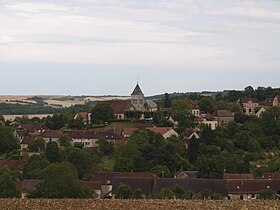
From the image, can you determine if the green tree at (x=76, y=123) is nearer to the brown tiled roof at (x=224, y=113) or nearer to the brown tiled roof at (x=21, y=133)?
the brown tiled roof at (x=21, y=133)

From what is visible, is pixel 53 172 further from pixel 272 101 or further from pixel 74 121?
pixel 272 101

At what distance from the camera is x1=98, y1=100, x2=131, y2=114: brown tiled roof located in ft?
266

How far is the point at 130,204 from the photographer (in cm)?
1542

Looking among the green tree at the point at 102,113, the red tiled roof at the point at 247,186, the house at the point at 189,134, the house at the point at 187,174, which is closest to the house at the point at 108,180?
the house at the point at 187,174

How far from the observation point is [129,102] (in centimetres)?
8538

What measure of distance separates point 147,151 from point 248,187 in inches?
713

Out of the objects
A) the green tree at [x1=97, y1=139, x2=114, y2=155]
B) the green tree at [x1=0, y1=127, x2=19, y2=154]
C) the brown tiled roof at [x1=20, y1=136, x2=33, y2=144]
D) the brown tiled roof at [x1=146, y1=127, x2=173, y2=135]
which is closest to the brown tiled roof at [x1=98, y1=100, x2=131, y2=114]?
the brown tiled roof at [x1=146, y1=127, x2=173, y2=135]

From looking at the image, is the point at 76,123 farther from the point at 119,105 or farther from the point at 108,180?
the point at 108,180

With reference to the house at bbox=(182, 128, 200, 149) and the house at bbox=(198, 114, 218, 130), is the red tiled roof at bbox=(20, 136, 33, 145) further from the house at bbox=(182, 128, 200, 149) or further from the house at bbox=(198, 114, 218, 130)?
the house at bbox=(198, 114, 218, 130)

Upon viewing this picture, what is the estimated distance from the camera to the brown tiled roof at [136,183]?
135 ft

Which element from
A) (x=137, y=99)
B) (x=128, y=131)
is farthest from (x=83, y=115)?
(x=128, y=131)

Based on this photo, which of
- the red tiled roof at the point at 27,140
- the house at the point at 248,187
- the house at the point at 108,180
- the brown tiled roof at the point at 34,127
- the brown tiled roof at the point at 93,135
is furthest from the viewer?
the brown tiled roof at the point at 34,127

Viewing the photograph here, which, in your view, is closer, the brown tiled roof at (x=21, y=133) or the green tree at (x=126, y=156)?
the green tree at (x=126, y=156)

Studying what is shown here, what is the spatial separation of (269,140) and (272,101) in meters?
29.4
